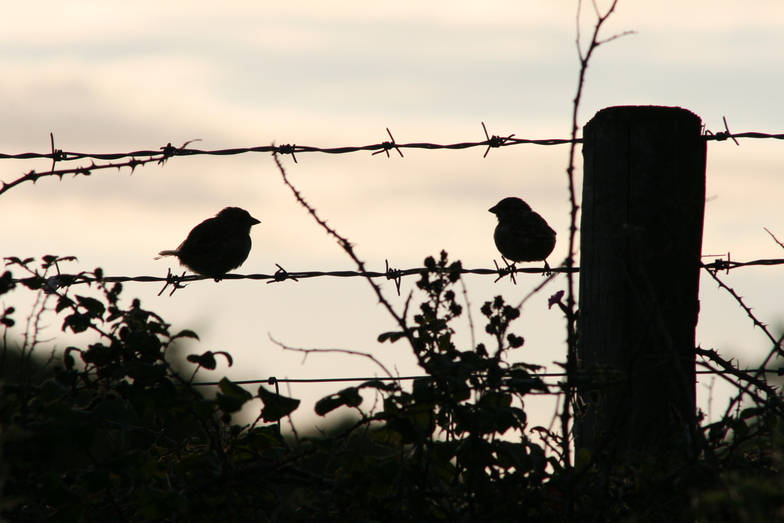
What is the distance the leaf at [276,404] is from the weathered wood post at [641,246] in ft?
4.84

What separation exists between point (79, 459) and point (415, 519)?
24425mm

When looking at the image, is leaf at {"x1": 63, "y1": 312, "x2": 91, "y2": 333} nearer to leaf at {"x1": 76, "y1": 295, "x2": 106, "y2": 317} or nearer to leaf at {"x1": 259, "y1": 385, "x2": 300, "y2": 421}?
leaf at {"x1": 76, "y1": 295, "x2": 106, "y2": 317}

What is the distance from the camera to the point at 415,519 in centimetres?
303

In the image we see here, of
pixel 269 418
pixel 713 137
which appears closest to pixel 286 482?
pixel 269 418

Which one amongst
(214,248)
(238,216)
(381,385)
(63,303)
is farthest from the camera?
(238,216)

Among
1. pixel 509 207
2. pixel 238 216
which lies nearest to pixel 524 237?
pixel 509 207

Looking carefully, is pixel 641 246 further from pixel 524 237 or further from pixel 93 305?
pixel 524 237

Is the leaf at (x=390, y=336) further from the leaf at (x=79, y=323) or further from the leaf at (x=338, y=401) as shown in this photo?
the leaf at (x=79, y=323)

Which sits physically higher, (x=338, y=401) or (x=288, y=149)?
(x=288, y=149)

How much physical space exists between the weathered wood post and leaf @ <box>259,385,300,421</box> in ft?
4.84

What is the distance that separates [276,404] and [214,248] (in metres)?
6.53

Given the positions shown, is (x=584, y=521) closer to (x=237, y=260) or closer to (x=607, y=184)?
(x=607, y=184)

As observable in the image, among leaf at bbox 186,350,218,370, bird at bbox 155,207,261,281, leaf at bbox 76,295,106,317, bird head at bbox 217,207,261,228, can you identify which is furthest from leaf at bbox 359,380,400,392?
bird head at bbox 217,207,261,228

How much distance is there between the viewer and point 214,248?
942 centimetres
